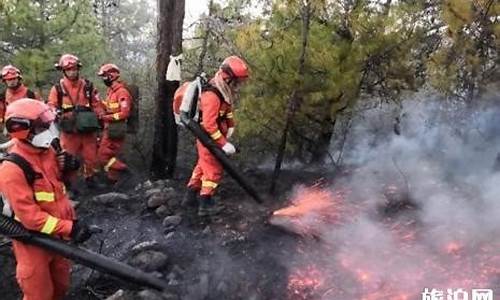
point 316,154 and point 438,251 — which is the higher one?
point 316,154

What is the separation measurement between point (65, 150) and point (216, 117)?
6.79ft

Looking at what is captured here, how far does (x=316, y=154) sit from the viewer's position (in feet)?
30.6

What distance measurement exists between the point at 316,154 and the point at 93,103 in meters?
4.00

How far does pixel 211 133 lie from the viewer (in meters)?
6.71

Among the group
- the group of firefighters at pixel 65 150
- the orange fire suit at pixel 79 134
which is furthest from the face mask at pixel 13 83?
the orange fire suit at pixel 79 134

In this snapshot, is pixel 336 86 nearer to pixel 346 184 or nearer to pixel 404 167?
pixel 346 184

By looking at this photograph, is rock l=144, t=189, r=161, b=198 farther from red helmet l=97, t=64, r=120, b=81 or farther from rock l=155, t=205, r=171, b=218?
red helmet l=97, t=64, r=120, b=81

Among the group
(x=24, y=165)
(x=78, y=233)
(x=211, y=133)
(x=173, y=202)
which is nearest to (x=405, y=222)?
(x=211, y=133)

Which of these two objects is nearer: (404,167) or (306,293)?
(306,293)

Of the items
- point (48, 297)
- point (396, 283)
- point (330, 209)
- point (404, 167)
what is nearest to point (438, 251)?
point (396, 283)

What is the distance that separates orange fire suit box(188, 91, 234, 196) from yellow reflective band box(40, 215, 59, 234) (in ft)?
8.40

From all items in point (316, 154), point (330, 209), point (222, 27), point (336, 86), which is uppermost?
point (222, 27)

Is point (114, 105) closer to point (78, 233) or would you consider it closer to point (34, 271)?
point (78, 233)

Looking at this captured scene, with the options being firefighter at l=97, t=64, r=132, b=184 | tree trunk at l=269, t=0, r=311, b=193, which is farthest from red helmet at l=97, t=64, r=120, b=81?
tree trunk at l=269, t=0, r=311, b=193
